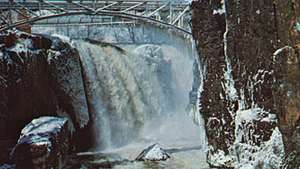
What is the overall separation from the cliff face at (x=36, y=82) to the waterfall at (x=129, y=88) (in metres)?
0.85

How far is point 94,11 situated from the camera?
420 inches

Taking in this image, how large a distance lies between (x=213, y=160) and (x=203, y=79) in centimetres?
148

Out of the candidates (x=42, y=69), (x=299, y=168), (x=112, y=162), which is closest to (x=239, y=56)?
(x=299, y=168)

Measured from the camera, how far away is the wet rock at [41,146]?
7887 millimetres

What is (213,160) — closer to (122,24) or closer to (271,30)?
(271,30)

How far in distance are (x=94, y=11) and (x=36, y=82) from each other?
2636 millimetres

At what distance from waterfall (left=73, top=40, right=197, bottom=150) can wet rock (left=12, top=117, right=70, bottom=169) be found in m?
2.74

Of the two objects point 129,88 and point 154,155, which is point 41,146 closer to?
point 154,155

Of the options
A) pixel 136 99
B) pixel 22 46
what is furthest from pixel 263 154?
pixel 136 99

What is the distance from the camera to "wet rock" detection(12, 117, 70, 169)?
789cm

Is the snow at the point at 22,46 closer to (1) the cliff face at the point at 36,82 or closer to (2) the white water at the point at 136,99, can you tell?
(1) the cliff face at the point at 36,82

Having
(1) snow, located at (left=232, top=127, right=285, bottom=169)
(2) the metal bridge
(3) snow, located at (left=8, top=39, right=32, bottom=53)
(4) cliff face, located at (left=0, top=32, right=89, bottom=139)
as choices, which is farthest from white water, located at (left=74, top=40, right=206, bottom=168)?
(1) snow, located at (left=232, top=127, right=285, bottom=169)

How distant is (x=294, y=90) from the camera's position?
2885mm

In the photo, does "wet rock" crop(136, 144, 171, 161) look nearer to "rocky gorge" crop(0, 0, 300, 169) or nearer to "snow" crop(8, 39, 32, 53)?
"rocky gorge" crop(0, 0, 300, 169)
